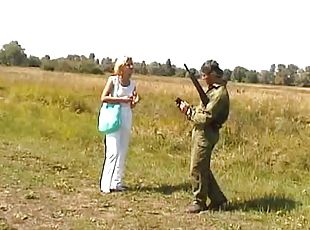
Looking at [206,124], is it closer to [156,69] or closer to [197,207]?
[197,207]

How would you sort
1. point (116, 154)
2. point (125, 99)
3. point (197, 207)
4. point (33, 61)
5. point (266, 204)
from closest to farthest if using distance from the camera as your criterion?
point (197, 207), point (266, 204), point (125, 99), point (116, 154), point (33, 61)

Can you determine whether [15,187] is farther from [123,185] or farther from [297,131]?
[297,131]

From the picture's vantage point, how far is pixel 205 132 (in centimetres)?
813

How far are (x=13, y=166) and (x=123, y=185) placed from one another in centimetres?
234

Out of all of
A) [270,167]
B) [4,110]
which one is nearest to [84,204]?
[270,167]

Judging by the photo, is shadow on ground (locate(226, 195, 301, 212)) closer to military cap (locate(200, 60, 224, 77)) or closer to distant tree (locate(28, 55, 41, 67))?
military cap (locate(200, 60, 224, 77))

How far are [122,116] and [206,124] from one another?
5.25 ft

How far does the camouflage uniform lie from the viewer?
7945 millimetres

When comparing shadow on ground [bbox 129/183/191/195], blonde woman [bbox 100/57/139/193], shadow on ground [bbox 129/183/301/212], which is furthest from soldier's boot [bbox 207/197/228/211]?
blonde woman [bbox 100/57/139/193]

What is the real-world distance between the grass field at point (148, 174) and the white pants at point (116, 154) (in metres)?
0.25

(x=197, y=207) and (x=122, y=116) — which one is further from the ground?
(x=122, y=116)

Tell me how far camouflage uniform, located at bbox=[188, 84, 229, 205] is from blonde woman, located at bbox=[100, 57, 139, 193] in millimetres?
1340

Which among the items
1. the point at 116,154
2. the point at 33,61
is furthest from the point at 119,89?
the point at 33,61

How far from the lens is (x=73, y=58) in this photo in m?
95.3
